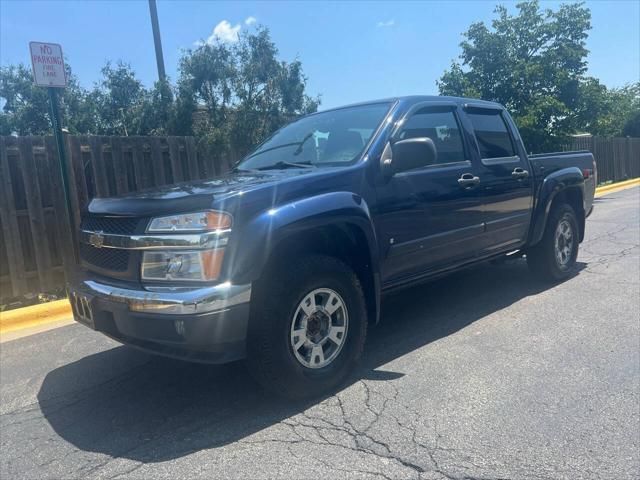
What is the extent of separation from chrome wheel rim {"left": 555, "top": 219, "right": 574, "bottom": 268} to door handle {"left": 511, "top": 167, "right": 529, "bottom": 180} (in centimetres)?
92

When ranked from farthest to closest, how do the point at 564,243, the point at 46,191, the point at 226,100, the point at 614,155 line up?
the point at 614,155 → the point at 226,100 → the point at 46,191 → the point at 564,243

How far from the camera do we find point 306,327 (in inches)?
137

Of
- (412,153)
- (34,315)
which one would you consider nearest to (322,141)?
(412,153)

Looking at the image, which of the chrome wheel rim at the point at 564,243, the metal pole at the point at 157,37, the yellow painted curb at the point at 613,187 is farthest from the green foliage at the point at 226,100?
the yellow painted curb at the point at 613,187

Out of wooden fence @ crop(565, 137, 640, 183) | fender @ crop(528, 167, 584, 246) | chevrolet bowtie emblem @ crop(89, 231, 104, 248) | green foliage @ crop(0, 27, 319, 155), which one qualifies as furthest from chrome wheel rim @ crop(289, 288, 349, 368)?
wooden fence @ crop(565, 137, 640, 183)

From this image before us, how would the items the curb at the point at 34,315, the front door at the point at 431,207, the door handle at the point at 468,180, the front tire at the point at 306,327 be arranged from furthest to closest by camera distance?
the curb at the point at 34,315, the door handle at the point at 468,180, the front door at the point at 431,207, the front tire at the point at 306,327

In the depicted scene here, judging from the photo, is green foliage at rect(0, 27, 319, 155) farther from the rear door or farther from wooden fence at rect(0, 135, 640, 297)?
the rear door

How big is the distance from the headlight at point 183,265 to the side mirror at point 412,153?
158cm

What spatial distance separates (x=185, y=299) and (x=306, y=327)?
0.84 m

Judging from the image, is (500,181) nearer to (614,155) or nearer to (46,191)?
(46,191)

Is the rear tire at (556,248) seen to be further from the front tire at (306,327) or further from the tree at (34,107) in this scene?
the tree at (34,107)

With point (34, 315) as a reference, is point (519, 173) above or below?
above

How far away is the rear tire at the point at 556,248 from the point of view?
5.96 meters

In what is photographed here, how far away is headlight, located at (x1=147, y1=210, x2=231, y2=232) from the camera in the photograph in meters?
3.07
